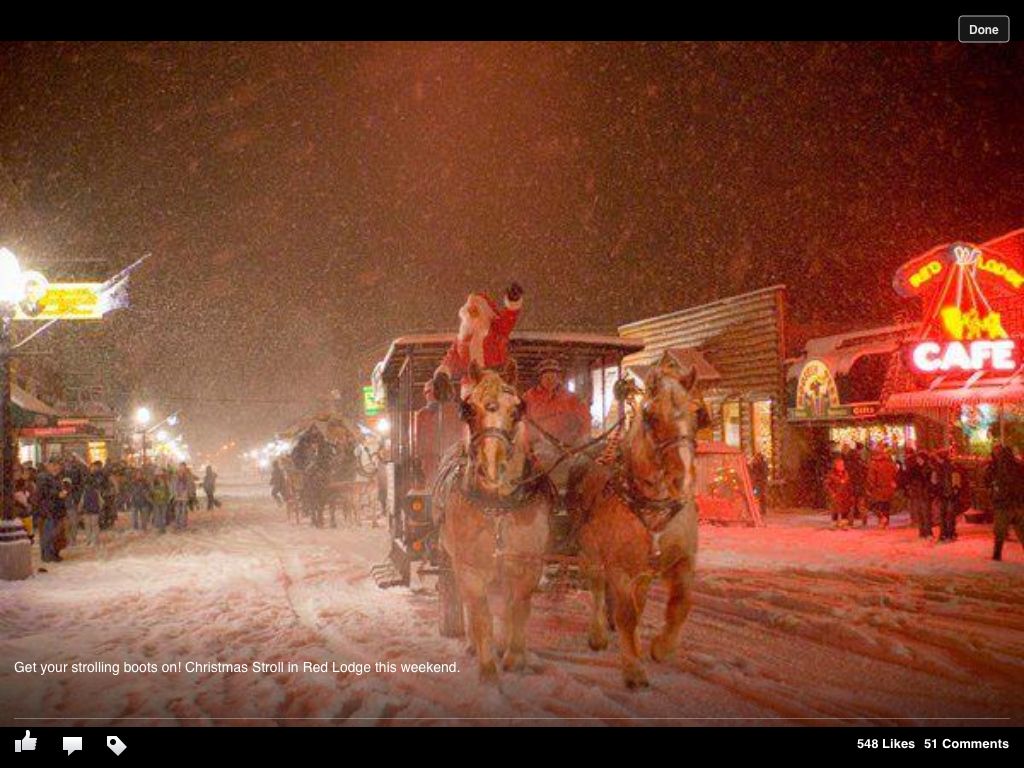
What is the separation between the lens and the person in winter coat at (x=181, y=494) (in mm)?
20234

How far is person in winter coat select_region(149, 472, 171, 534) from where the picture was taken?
1986cm

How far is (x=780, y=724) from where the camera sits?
4.80m

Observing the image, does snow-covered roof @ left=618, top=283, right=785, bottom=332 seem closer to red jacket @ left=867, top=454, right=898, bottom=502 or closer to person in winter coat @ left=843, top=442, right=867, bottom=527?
person in winter coat @ left=843, top=442, right=867, bottom=527

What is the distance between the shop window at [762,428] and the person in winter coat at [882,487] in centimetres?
601

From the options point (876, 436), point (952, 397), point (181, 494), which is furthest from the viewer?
point (876, 436)

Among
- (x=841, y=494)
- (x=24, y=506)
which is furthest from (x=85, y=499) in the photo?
(x=841, y=494)

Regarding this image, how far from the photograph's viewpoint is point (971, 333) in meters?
16.3

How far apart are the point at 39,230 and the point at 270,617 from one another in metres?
31.5

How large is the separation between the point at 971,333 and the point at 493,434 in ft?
47.8


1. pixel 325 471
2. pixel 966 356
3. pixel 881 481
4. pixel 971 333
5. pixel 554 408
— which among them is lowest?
pixel 881 481

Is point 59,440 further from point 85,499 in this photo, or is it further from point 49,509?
point 49,509
